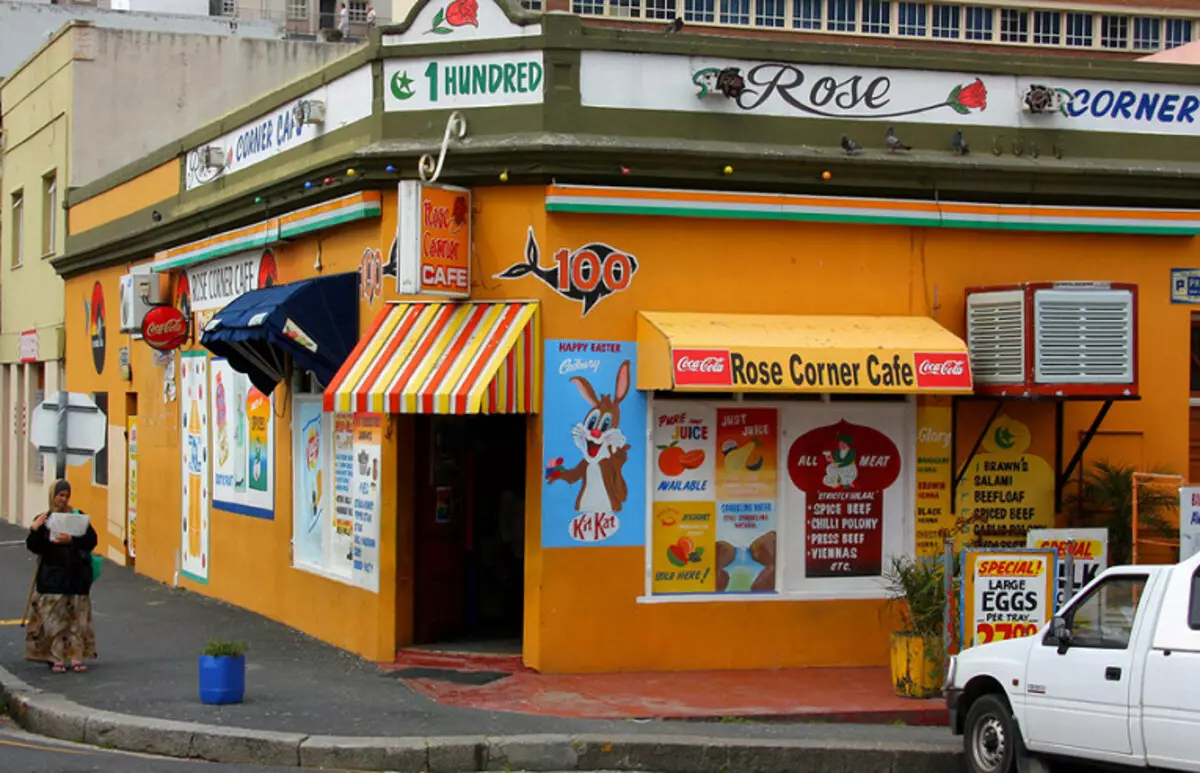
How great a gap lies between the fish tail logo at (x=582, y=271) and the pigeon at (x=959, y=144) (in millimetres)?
3300

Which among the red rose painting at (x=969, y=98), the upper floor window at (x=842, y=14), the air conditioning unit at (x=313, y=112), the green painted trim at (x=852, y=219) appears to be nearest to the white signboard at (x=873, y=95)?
the red rose painting at (x=969, y=98)

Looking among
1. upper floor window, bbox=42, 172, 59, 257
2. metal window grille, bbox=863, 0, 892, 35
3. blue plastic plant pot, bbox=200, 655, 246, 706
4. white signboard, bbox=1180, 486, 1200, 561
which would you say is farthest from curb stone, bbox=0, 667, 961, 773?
metal window grille, bbox=863, 0, 892, 35

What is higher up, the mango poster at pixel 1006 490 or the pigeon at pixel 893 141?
the pigeon at pixel 893 141

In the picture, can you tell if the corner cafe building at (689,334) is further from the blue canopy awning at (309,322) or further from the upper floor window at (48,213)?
the upper floor window at (48,213)

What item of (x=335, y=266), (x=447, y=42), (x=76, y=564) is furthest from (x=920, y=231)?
(x=76, y=564)

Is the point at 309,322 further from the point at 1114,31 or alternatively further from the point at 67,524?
the point at 1114,31

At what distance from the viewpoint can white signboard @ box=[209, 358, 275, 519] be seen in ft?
54.1

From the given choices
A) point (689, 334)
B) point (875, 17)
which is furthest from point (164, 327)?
point (875, 17)

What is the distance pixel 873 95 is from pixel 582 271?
3.24 meters

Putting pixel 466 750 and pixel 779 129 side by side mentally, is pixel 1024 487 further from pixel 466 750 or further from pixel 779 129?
pixel 466 750

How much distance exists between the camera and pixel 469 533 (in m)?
14.4

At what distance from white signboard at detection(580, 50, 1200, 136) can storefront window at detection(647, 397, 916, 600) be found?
2.66m

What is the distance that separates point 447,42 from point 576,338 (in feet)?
9.73

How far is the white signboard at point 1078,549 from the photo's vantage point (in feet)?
38.7
